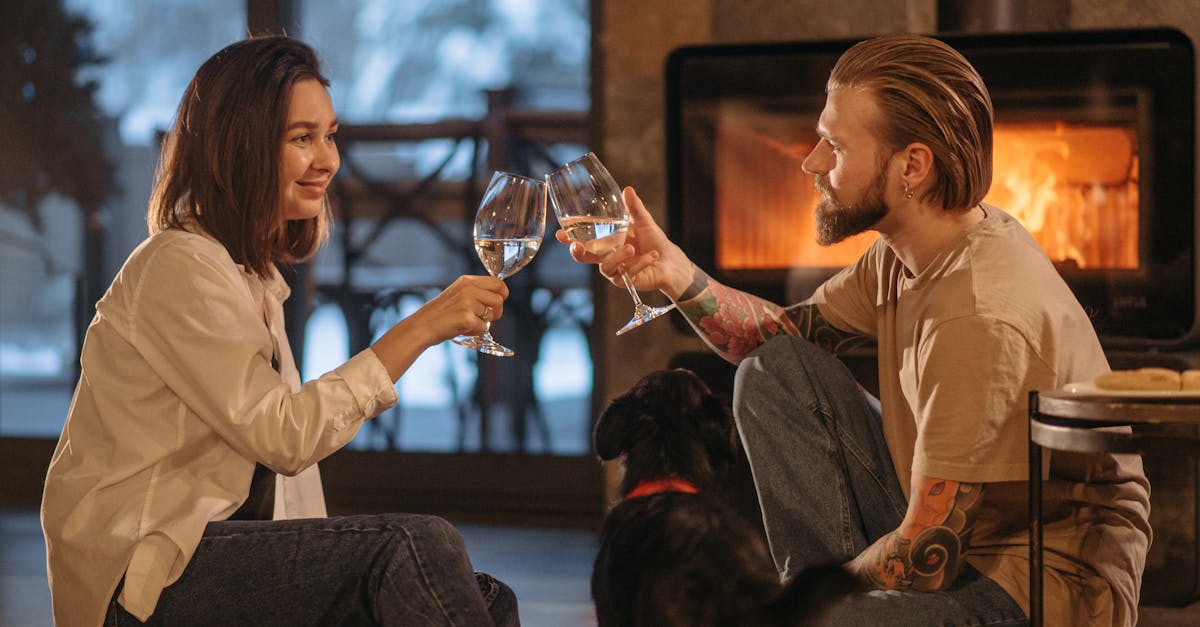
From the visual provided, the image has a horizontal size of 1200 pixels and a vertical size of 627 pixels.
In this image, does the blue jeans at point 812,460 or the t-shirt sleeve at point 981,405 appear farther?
the blue jeans at point 812,460

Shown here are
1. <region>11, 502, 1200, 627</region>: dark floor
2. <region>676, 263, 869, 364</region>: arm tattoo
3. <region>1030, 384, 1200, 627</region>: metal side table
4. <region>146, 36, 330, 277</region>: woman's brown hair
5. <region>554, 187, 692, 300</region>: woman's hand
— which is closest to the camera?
<region>1030, 384, 1200, 627</region>: metal side table

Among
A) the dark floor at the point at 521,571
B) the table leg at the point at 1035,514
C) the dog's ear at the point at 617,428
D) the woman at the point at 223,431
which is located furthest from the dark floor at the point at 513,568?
the table leg at the point at 1035,514

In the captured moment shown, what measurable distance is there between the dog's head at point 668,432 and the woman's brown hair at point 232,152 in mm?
579

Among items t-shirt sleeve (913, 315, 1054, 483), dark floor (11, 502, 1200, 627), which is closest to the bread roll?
t-shirt sleeve (913, 315, 1054, 483)

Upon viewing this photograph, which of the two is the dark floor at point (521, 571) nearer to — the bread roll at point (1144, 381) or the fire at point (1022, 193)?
the fire at point (1022, 193)

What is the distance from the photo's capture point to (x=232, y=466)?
1613 millimetres

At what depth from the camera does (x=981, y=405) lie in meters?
1.60

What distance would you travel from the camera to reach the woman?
1485 millimetres

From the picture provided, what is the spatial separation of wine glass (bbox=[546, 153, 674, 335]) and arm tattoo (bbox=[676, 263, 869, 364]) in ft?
1.39

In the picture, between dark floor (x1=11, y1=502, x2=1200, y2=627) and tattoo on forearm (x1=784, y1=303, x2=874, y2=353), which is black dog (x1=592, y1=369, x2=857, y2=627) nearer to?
tattoo on forearm (x1=784, y1=303, x2=874, y2=353)

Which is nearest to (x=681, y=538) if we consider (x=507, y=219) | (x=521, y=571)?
(x=507, y=219)

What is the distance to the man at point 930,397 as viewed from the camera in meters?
1.62

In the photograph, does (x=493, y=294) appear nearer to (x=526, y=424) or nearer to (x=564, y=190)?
(x=564, y=190)

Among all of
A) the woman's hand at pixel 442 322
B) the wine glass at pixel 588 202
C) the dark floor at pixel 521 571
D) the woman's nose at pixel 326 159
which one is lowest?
the dark floor at pixel 521 571
